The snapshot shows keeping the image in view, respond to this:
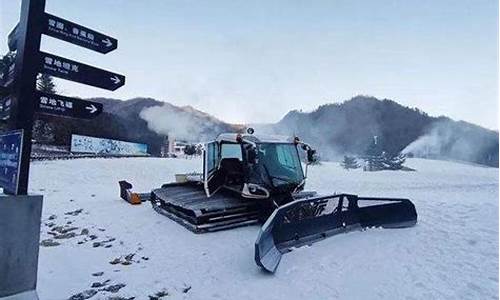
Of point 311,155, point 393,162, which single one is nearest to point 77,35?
point 311,155

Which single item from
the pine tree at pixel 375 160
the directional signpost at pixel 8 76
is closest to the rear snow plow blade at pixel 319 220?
the directional signpost at pixel 8 76

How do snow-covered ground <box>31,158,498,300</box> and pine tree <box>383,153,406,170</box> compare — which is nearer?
snow-covered ground <box>31,158,498,300</box>

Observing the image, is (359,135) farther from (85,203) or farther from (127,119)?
(85,203)

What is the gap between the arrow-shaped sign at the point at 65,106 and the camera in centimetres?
488

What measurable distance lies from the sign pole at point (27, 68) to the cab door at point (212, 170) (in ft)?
17.0

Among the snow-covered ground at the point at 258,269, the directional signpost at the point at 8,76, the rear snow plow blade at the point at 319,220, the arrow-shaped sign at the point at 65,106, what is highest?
the directional signpost at the point at 8,76

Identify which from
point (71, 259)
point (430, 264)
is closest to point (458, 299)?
point (430, 264)

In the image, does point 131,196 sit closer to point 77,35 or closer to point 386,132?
point 77,35

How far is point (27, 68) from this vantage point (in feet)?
15.4

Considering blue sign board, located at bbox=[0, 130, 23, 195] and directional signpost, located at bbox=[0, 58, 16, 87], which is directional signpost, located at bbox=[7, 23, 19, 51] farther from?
blue sign board, located at bbox=[0, 130, 23, 195]

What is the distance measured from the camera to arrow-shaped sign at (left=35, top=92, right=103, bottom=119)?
4.88m

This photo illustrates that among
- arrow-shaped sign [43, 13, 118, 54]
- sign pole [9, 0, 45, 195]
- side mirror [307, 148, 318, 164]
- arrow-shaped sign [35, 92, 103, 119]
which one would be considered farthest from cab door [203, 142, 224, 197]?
sign pole [9, 0, 45, 195]

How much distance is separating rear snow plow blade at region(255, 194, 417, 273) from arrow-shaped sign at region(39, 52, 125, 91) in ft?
11.3

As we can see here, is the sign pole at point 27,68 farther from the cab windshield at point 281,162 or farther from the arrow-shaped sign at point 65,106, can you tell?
the cab windshield at point 281,162
